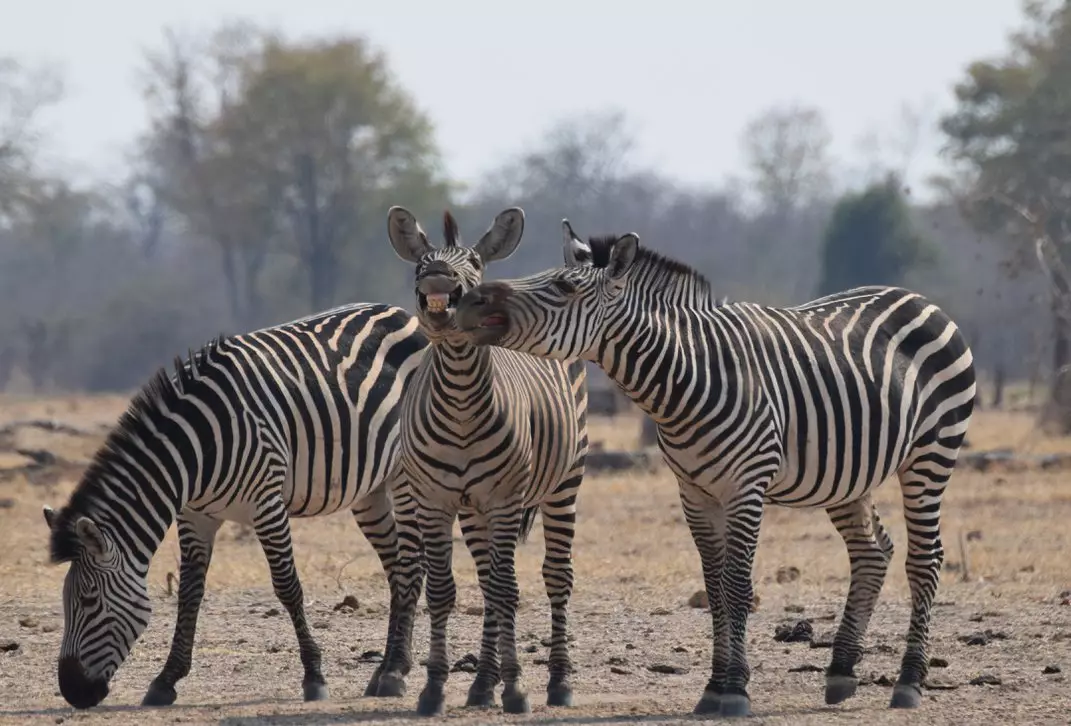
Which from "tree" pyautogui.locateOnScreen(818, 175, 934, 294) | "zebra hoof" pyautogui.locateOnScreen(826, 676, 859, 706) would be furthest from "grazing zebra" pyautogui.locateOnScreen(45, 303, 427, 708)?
"tree" pyautogui.locateOnScreen(818, 175, 934, 294)

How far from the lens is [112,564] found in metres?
6.68

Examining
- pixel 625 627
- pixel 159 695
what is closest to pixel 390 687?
pixel 159 695

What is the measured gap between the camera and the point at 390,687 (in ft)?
23.9

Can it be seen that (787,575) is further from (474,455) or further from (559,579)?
(474,455)

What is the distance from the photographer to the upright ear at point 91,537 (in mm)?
6555

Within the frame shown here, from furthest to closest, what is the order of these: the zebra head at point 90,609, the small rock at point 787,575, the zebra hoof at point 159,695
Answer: the small rock at point 787,575, the zebra hoof at point 159,695, the zebra head at point 90,609

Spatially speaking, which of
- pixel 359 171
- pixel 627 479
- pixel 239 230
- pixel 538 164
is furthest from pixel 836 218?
pixel 627 479

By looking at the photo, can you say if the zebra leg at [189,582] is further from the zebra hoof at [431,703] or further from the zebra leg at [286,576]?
the zebra hoof at [431,703]

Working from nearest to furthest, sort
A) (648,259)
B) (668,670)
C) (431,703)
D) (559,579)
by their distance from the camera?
(431,703) < (648,259) < (559,579) < (668,670)

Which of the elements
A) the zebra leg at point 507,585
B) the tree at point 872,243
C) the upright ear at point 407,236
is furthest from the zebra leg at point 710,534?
the tree at point 872,243

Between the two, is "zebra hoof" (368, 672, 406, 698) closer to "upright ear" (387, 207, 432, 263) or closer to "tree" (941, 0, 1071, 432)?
"upright ear" (387, 207, 432, 263)

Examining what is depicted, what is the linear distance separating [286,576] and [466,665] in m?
1.01

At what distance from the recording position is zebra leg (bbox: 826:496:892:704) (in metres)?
7.49

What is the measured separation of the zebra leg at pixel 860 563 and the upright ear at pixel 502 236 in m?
1.88
